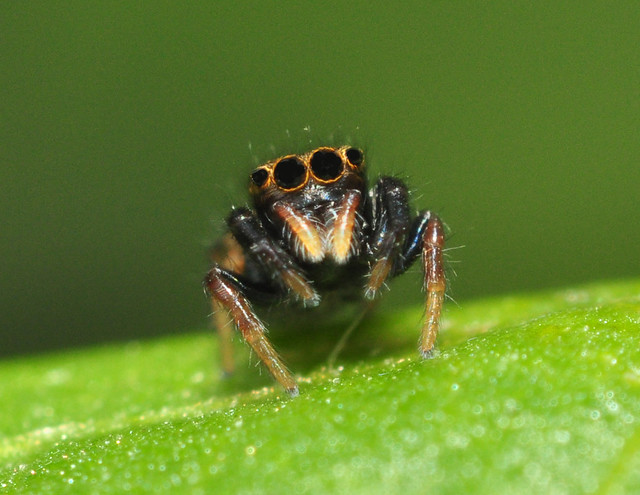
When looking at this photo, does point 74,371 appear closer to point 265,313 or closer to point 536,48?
point 265,313

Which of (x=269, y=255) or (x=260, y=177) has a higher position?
(x=260, y=177)

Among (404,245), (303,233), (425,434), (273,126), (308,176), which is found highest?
(308,176)

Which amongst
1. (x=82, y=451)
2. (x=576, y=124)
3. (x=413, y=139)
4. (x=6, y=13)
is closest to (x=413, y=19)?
(x=413, y=139)

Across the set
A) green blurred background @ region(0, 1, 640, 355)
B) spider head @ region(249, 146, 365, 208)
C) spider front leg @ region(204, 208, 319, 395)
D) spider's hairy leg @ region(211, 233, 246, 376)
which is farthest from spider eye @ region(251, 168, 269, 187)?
green blurred background @ region(0, 1, 640, 355)

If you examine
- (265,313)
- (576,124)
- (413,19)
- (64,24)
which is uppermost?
(64,24)

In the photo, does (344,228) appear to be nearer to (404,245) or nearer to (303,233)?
(303,233)

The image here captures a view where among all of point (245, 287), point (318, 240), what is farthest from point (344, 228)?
point (245, 287)
